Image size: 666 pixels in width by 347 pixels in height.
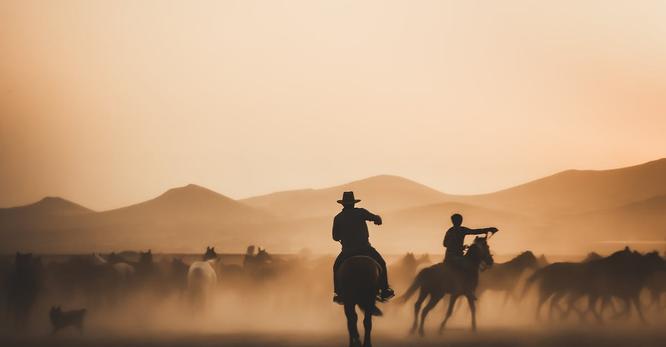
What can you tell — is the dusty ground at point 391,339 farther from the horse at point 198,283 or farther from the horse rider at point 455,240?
the horse at point 198,283

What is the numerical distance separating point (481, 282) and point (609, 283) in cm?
443

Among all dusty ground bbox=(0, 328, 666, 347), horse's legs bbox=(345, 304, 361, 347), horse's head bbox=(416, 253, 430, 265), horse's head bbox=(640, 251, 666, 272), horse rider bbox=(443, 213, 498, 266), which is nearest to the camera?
horse's legs bbox=(345, 304, 361, 347)

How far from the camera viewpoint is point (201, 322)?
29625mm

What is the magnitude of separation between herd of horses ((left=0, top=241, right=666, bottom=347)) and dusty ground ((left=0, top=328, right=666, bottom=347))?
1233 mm

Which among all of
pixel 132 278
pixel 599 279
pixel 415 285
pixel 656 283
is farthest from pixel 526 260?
pixel 132 278

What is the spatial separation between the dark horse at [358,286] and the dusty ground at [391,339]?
10.4 feet

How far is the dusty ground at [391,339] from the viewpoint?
2214 cm

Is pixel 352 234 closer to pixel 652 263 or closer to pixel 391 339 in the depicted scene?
pixel 391 339

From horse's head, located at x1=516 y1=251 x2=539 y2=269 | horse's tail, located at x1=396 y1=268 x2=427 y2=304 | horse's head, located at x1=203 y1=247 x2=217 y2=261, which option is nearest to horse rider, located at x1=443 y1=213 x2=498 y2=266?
horse's tail, located at x1=396 y1=268 x2=427 y2=304

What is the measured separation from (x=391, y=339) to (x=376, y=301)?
19.0 ft

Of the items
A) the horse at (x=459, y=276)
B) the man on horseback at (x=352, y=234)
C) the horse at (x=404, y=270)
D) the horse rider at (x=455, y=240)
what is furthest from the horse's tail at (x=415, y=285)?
the horse at (x=404, y=270)

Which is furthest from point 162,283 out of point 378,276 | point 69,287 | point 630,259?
point 378,276

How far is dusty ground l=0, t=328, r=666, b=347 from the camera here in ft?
72.6

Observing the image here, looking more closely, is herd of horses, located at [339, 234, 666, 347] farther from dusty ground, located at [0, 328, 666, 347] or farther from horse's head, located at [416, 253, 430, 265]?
horse's head, located at [416, 253, 430, 265]
